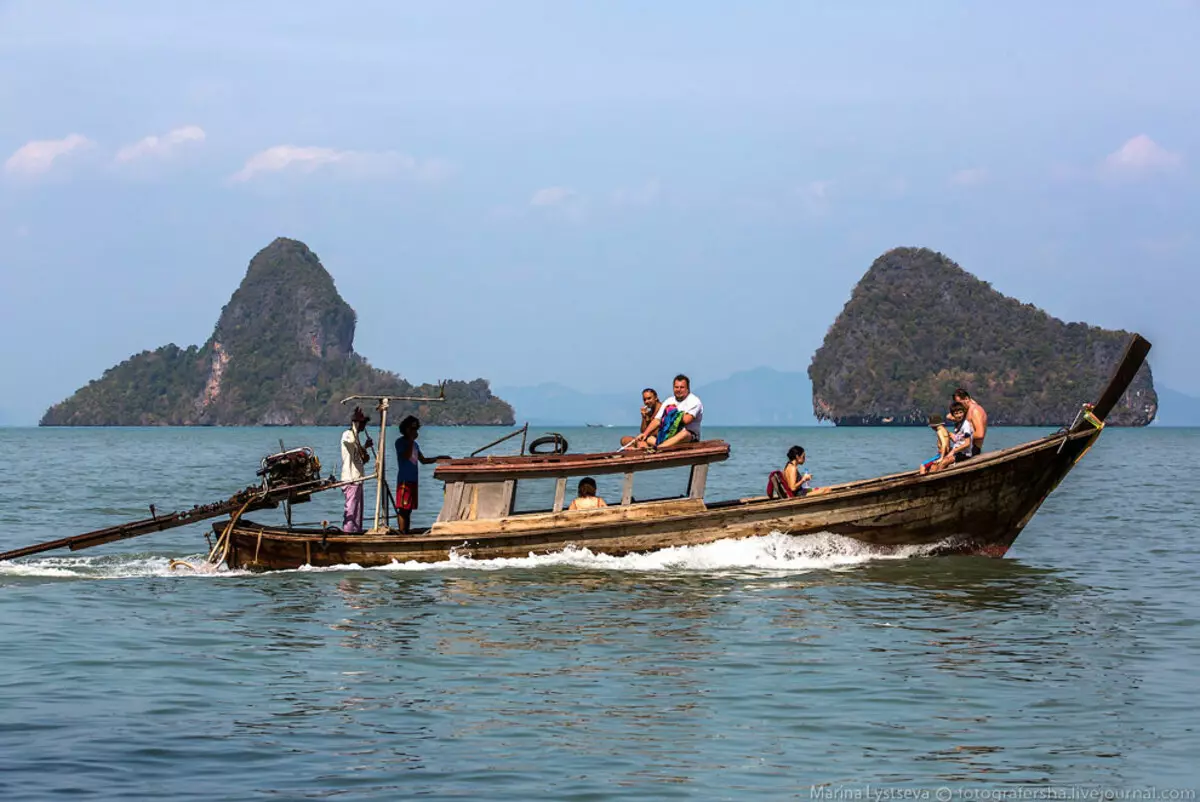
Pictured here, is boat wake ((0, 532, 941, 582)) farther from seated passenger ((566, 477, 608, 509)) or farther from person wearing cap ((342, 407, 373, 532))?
person wearing cap ((342, 407, 373, 532))

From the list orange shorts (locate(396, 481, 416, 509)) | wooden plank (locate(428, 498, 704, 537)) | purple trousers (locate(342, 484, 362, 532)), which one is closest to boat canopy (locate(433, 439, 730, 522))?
wooden plank (locate(428, 498, 704, 537))

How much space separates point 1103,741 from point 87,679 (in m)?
9.65

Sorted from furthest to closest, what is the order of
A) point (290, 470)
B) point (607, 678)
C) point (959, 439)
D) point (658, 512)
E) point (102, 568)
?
point (102, 568)
point (959, 439)
point (290, 470)
point (658, 512)
point (607, 678)

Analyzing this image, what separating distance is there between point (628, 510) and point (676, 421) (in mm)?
1578

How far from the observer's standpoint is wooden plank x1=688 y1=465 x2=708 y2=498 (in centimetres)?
2114

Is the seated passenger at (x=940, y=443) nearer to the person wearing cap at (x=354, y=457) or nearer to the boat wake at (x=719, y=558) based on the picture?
the boat wake at (x=719, y=558)

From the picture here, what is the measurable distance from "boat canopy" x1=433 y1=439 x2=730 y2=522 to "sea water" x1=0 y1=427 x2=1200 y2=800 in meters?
0.89

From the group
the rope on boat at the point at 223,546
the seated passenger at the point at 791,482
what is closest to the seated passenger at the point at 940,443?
the seated passenger at the point at 791,482

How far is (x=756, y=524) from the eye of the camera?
2116 centimetres

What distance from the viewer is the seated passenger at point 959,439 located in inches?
850

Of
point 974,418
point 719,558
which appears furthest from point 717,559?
point 974,418

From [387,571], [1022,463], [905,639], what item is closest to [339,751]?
[905,639]

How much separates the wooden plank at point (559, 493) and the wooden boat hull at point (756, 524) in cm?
15

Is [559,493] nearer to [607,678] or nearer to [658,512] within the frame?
[658,512]
